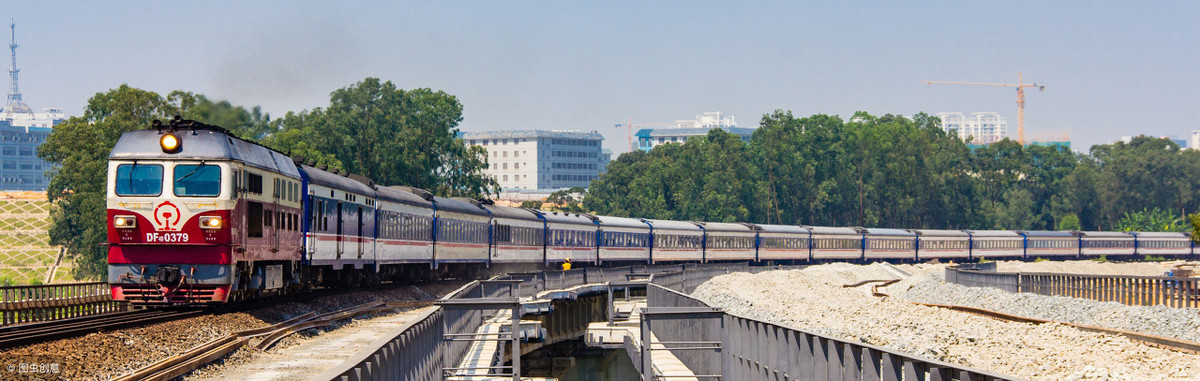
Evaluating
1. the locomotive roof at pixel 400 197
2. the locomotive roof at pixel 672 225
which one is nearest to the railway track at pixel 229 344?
the locomotive roof at pixel 400 197

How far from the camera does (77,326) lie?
21078mm

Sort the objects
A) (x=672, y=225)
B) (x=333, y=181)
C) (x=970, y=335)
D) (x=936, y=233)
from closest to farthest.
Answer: (x=970, y=335)
(x=333, y=181)
(x=672, y=225)
(x=936, y=233)

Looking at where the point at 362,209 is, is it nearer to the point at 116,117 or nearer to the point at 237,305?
the point at 237,305

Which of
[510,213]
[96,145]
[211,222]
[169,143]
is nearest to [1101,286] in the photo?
[510,213]

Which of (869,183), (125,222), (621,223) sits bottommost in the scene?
(621,223)

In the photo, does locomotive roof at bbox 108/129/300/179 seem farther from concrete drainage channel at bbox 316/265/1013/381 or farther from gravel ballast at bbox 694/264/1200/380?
gravel ballast at bbox 694/264/1200/380

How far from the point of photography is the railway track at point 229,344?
54.4 feet

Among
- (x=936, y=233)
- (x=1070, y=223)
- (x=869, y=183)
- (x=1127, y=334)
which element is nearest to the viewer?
(x=1127, y=334)

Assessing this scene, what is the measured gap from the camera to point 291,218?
28.3m

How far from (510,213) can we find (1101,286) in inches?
942

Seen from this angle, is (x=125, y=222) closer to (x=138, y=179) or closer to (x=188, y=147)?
(x=138, y=179)

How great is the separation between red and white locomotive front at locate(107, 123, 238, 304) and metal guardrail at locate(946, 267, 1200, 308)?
92.5ft

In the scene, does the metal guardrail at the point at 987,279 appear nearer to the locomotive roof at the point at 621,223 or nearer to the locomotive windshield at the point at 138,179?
the locomotive roof at the point at 621,223

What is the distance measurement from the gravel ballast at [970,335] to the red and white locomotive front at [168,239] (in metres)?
9.94
